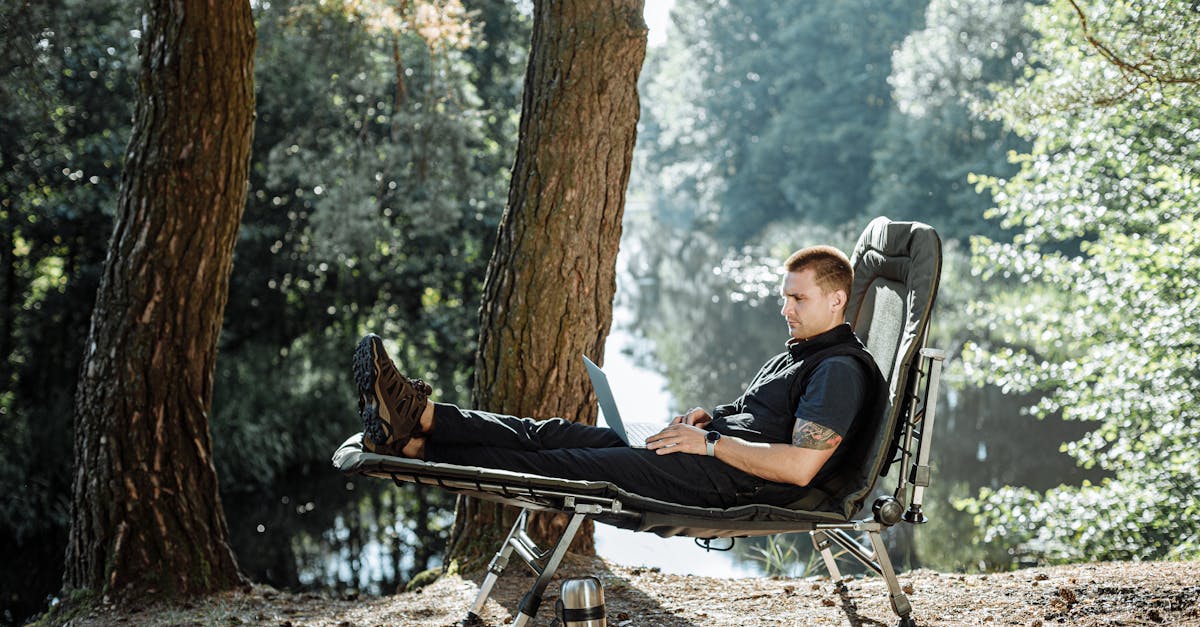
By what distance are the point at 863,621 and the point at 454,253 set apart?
848cm

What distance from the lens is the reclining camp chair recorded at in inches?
111

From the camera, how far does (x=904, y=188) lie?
24.9 m

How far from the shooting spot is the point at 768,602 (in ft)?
12.8

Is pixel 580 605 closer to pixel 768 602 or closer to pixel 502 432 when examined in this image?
pixel 502 432

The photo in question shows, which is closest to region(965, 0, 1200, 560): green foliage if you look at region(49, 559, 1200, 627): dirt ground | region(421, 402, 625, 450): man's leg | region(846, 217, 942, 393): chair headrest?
region(49, 559, 1200, 627): dirt ground

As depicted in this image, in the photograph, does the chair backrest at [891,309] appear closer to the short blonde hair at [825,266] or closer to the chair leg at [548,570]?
the short blonde hair at [825,266]

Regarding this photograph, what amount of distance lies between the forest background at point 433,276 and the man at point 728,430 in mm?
1918

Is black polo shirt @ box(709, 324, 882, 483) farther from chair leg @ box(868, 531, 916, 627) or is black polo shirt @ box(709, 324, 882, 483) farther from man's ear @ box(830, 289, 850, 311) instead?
chair leg @ box(868, 531, 916, 627)

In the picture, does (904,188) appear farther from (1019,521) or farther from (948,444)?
(1019,521)

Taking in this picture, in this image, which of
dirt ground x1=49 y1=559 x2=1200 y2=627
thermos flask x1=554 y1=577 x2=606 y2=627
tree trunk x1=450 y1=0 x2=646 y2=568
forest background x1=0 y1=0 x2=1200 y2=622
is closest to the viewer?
thermos flask x1=554 y1=577 x2=606 y2=627

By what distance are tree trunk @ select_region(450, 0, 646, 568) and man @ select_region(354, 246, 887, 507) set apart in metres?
1.05

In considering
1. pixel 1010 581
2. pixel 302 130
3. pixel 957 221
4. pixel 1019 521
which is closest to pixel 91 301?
pixel 302 130

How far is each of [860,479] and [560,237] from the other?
67.4 inches

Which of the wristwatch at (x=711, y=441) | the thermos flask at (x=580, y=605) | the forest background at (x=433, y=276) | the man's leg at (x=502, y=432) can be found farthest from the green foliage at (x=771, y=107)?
the thermos flask at (x=580, y=605)
